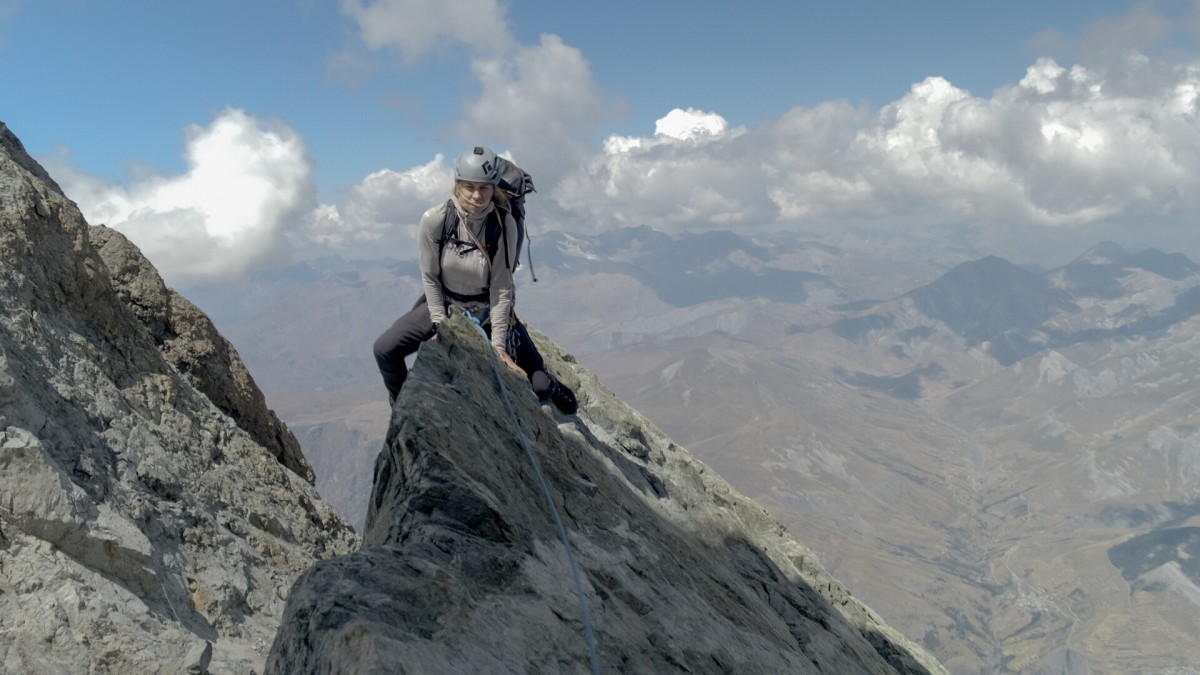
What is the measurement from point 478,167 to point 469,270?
6.46 feet

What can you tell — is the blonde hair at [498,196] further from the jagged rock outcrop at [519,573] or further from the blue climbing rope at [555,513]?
the jagged rock outcrop at [519,573]

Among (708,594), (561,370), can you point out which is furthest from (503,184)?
(561,370)

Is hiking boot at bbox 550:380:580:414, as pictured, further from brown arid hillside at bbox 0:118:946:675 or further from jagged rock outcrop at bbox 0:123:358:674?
jagged rock outcrop at bbox 0:123:358:674

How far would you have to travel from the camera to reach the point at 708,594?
13.3 metres

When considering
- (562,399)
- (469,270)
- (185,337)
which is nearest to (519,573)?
(469,270)

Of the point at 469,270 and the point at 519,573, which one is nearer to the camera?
the point at 519,573

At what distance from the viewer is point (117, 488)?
1020 centimetres

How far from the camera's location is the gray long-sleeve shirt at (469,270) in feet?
39.3

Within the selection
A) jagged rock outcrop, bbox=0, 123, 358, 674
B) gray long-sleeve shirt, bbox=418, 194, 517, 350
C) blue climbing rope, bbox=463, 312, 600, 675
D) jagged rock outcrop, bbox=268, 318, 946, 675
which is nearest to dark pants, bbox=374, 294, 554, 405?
gray long-sleeve shirt, bbox=418, 194, 517, 350

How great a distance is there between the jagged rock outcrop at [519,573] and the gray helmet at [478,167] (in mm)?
3052

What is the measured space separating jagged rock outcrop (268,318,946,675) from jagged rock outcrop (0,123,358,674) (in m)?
2.63

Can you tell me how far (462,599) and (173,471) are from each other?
7.40 metres

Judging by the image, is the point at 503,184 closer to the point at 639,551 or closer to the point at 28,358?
the point at 639,551

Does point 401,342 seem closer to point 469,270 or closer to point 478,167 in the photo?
point 469,270
